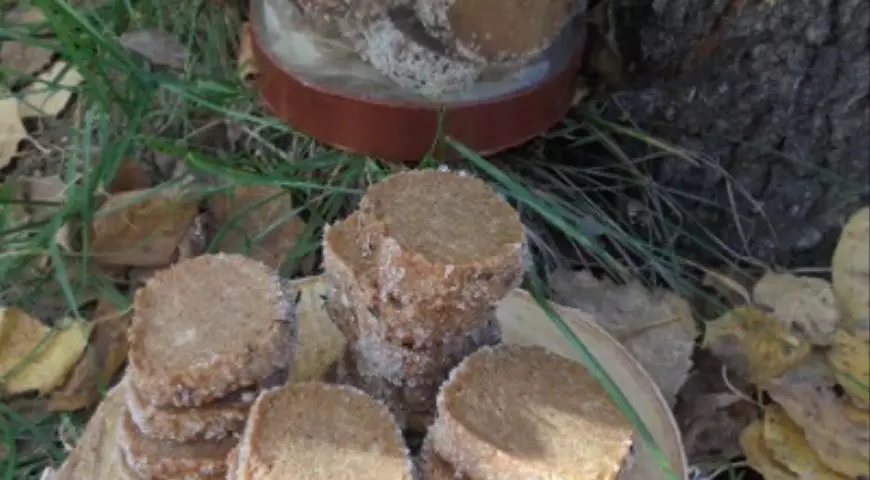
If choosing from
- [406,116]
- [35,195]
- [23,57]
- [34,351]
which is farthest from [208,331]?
[23,57]

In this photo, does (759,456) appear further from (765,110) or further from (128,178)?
(128,178)

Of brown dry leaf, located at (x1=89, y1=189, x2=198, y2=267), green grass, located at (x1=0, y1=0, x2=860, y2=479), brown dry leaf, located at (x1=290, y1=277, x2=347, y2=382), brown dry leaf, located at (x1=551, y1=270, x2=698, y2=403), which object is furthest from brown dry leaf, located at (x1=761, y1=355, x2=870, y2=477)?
brown dry leaf, located at (x1=89, y1=189, x2=198, y2=267)

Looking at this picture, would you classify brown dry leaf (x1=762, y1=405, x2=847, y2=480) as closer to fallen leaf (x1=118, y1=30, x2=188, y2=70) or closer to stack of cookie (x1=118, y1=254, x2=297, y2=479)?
stack of cookie (x1=118, y1=254, x2=297, y2=479)

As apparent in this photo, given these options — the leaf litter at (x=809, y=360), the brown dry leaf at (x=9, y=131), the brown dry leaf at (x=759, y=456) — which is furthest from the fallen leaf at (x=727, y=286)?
the brown dry leaf at (x=9, y=131)

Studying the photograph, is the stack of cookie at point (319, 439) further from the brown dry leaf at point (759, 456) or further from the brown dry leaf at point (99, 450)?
the brown dry leaf at point (759, 456)

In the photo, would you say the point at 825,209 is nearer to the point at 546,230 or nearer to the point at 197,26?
the point at 546,230

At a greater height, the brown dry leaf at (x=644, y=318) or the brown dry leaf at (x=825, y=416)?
the brown dry leaf at (x=825, y=416)
